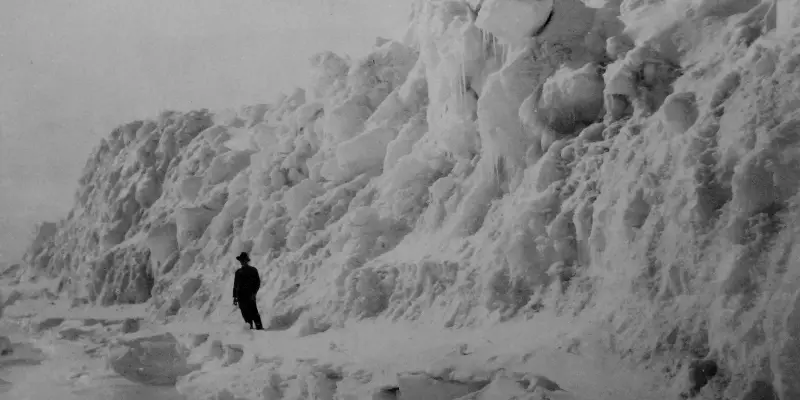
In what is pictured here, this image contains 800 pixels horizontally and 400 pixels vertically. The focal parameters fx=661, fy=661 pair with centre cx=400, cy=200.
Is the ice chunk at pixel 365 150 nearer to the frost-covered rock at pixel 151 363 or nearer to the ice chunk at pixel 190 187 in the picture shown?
the frost-covered rock at pixel 151 363

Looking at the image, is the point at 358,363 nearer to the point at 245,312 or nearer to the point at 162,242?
the point at 245,312

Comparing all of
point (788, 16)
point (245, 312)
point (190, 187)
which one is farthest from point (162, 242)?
point (788, 16)

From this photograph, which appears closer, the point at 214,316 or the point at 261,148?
the point at 214,316

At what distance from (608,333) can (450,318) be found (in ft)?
7.67

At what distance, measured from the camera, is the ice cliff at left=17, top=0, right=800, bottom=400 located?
5.66 m

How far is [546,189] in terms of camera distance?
818 centimetres

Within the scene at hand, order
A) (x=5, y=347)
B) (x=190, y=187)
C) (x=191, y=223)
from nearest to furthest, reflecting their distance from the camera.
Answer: (x=5, y=347)
(x=191, y=223)
(x=190, y=187)

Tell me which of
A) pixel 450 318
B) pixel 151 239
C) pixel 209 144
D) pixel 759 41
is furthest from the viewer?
pixel 209 144

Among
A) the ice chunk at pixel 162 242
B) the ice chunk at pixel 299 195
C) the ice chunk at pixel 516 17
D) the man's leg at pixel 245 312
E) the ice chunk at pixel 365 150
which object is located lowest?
the man's leg at pixel 245 312

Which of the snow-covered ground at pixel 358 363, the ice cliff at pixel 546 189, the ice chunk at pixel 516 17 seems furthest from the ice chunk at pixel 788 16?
the snow-covered ground at pixel 358 363

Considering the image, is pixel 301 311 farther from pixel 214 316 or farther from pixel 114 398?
pixel 114 398

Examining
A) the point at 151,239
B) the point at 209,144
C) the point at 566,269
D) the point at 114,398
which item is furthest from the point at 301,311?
the point at 209,144

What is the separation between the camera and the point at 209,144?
20062mm

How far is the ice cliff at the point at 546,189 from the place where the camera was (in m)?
5.66
